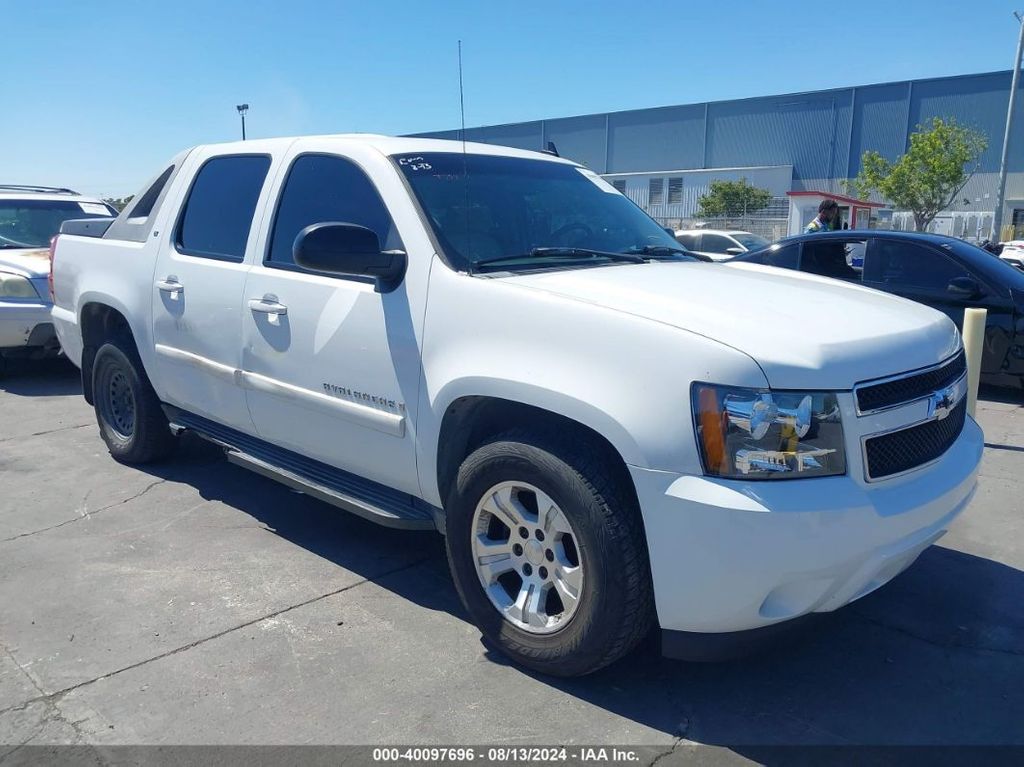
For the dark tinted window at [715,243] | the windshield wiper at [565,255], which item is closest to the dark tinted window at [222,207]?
the windshield wiper at [565,255]

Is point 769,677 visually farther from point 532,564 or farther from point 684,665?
point 532,564

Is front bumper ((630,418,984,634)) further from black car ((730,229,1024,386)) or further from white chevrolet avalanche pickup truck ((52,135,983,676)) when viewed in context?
black car ((730,229,1024,386))

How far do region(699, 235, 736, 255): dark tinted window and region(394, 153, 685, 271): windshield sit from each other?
13.6m

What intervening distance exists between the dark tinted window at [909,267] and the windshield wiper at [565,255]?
5345 mm

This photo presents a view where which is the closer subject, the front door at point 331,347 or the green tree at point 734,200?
the front door at point 331,347

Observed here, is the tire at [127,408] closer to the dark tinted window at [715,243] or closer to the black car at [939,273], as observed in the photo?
the black car at [939,273]

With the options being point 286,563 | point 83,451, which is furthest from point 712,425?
point 83,451

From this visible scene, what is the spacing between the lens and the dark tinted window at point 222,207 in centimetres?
427

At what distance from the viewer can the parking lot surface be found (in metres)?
2.79

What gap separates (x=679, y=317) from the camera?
8.82 feet

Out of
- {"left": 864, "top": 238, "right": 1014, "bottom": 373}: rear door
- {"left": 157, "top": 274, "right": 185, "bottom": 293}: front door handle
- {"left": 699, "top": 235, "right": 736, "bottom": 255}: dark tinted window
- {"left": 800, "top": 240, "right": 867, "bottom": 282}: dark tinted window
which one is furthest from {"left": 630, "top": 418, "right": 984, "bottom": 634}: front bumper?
{"left": 699, "top": 235, "right": 736, "bottom": 255}: dark tinted window

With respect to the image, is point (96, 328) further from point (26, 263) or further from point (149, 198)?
point (26, 263)

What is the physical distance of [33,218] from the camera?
30.7ft

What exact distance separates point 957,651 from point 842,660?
0.48 meters
